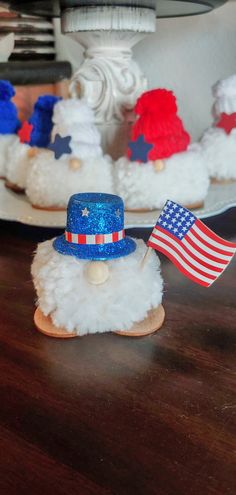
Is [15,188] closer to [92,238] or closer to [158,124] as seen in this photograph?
[158,124]

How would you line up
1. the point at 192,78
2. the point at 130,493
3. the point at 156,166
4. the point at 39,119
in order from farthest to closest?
the point at 192,78, the point at 39,119, the point at 156,166, the point at 130,493

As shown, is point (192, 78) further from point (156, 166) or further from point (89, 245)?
point (89, 245)

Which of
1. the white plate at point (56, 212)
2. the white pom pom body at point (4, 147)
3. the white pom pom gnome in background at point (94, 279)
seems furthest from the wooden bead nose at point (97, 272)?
the white pom pom body at point (4, 147)

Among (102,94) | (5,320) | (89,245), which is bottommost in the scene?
(5,320)

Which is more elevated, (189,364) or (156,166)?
(156,166)

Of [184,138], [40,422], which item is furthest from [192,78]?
[40,422]

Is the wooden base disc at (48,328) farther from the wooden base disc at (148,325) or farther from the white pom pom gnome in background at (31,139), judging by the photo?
the white pom pom gnome in background at (31,139)

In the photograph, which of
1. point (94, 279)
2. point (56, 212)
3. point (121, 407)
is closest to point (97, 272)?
point (94, 279)
